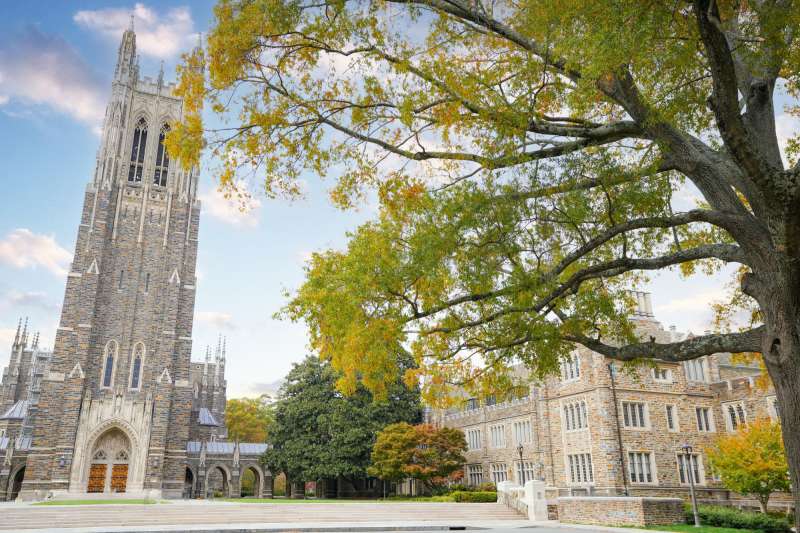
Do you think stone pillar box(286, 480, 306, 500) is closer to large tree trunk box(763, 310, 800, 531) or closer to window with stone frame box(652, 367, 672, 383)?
window with stone frame box(652, 367, 672, 383)

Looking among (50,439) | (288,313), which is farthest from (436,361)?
(50,439)

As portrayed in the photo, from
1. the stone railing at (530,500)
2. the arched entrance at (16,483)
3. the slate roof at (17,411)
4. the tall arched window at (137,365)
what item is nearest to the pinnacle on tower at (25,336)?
the slate roof at (17,411)

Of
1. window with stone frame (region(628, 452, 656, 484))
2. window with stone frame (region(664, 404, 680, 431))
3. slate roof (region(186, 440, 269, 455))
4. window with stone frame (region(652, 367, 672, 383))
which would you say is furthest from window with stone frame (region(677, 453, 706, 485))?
slate roof (region(186, 440, 269, 455))

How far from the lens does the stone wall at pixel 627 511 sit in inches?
740

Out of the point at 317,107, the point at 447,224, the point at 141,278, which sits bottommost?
the point at 447,224

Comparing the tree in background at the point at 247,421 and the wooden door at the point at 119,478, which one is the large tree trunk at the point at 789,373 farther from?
the tree in background at the point at 247,421

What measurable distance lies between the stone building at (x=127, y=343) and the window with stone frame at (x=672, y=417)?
27619 millimetres

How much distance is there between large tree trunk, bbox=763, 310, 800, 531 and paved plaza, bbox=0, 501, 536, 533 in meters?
13.5

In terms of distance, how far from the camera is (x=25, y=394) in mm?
54562

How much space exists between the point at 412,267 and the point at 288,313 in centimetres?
268

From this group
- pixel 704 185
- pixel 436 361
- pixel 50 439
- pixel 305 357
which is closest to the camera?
pixel 704 185

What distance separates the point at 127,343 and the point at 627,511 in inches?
1200

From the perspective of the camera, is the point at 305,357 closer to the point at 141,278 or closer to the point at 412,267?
the point at 141,278

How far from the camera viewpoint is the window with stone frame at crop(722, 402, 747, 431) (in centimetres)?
2948
